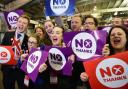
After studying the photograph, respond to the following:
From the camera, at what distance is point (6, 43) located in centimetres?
510

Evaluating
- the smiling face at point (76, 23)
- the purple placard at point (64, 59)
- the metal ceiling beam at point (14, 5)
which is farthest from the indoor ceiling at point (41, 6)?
the purple placard at point (64, 59)

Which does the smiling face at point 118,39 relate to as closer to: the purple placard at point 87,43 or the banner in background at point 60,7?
the purple placard at point 87,43

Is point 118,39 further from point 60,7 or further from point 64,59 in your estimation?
point 60,7

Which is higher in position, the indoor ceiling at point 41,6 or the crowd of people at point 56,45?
the indoor ceiling at point 41,6

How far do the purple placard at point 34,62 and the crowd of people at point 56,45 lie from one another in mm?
70

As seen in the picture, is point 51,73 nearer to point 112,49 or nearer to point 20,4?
point 112,49

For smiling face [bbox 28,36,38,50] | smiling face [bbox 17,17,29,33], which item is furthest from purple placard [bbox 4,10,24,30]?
smiling face [bbox 28,36,38,50]

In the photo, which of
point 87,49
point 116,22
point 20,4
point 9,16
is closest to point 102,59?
point 87,49

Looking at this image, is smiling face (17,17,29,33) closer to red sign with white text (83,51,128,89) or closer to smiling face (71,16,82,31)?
smiling face (71,16,82,31)

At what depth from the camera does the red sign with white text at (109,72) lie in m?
3.10

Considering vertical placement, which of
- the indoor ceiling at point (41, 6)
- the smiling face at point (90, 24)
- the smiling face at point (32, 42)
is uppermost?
the indoor ceiling at point (41, 6)

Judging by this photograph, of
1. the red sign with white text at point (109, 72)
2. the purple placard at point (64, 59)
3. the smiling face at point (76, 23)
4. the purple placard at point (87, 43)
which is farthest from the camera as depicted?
the smiling face at point (76, 23)

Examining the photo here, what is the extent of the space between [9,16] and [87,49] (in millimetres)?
2627

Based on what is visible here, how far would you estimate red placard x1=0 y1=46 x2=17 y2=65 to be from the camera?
4.94m
